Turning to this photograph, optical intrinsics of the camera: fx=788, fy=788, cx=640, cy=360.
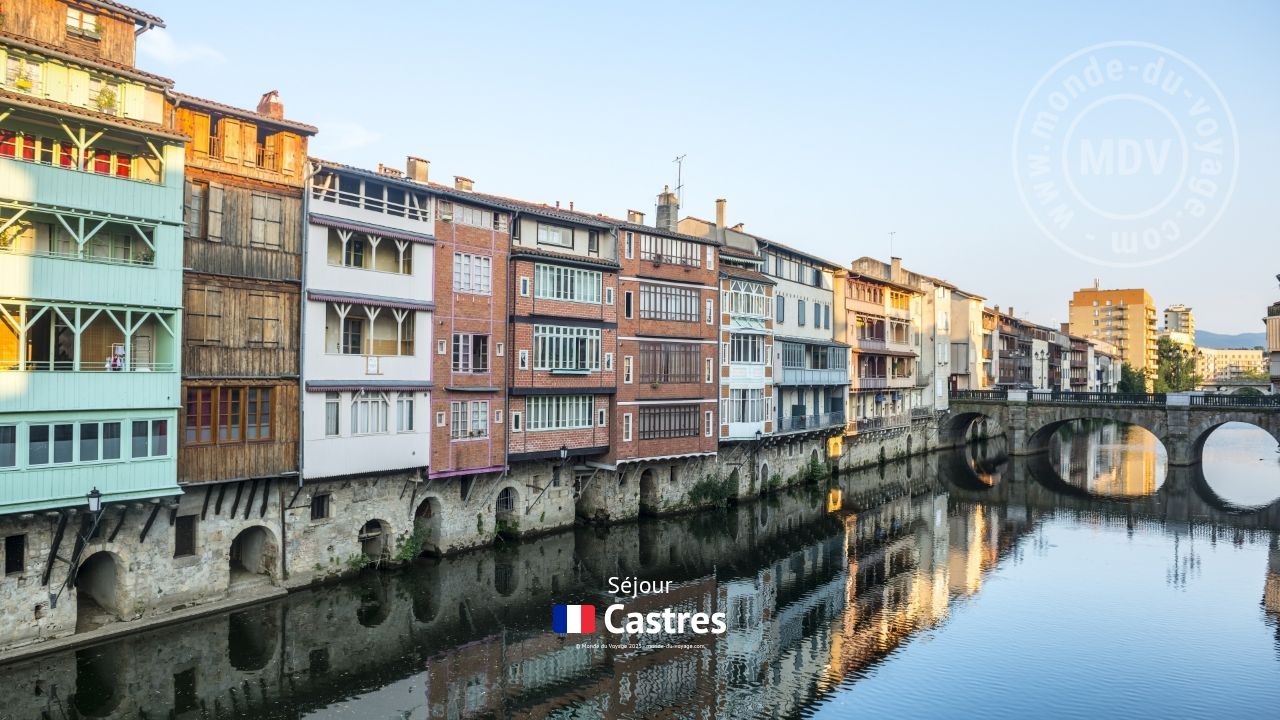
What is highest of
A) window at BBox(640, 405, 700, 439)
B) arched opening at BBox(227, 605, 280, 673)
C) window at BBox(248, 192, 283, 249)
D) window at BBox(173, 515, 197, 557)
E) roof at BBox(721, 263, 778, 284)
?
roof at BBox(721, 263, 778, 284)

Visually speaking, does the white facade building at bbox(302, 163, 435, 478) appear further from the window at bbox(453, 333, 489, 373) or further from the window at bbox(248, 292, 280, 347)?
the window at bbox(453, 333, 489, 373)

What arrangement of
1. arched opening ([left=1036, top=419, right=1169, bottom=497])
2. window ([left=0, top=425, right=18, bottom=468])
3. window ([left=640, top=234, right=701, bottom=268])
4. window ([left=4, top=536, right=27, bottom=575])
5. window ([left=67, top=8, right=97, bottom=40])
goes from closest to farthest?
window ([left=0, top=425, right=18, bottom=468]) → window ([left=4, top=536, right=27, bottom=575]) → window ([left=67, top=8, right=97, bottom=40]) → window ([left=640, top=234, right=701, bottom=268]) → arched opening ([left=1036, top=419, right=1169, bottom=497])

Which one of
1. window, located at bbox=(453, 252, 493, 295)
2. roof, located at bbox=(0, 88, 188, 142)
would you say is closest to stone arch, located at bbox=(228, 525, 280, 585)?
window, located at bbox=(453, 252, 493, 295)

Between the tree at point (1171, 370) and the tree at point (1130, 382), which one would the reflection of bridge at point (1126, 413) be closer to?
the tree at point (1130, 382)

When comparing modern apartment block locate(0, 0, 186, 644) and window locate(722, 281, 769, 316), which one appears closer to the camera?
modern apartment block locate(0, 0, 186, 644)

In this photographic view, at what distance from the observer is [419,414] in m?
37.1

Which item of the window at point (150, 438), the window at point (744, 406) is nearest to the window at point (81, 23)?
the window at point (150, 438)

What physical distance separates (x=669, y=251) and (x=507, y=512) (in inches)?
730

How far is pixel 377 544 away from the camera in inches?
1463

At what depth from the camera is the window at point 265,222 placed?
31250 mm

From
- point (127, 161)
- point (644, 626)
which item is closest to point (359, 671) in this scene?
point (644, 626)

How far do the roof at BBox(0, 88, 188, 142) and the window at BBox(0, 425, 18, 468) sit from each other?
397 inches

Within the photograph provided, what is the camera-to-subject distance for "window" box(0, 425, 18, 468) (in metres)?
24.6

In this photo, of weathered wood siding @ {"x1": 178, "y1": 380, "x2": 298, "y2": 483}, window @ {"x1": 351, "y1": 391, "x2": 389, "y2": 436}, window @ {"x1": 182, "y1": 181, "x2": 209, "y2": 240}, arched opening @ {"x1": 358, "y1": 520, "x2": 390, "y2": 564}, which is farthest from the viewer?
arched opening @ {"x1": 358, "y1": 520, "x2": 390, "y2": 564}
